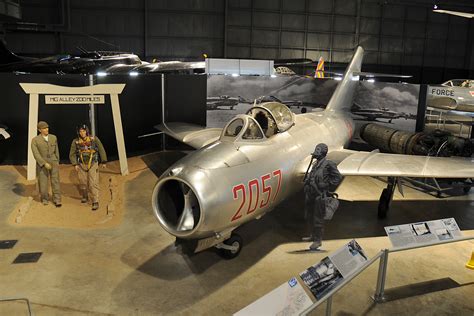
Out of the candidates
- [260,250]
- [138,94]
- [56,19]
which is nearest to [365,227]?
[260,250]

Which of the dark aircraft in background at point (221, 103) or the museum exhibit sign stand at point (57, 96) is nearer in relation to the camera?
the museum exhibit sign stand at point (57, 96)

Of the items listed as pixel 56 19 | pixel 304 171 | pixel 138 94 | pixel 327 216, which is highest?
pixel 56 19

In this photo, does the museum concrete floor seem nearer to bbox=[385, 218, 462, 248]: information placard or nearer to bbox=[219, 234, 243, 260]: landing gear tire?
bbox=[219, 234, 243, 260]: landing gear tire

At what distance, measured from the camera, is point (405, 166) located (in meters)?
9.27

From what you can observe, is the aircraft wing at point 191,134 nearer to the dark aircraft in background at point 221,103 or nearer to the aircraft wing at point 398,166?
the dark aircraft in background at point 221,103

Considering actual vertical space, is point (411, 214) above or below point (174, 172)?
below

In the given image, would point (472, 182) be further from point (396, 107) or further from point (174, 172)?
point (174, 172)

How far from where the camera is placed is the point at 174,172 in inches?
252

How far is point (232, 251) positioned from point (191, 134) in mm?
5732

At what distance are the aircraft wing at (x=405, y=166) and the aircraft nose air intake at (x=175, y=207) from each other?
375 centimetres

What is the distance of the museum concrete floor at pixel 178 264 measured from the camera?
6.14 m

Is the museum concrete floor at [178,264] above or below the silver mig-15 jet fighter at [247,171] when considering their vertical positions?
below

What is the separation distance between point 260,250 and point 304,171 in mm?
1829

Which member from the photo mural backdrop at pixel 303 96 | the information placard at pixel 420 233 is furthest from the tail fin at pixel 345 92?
the information placard at pixel 420 233
